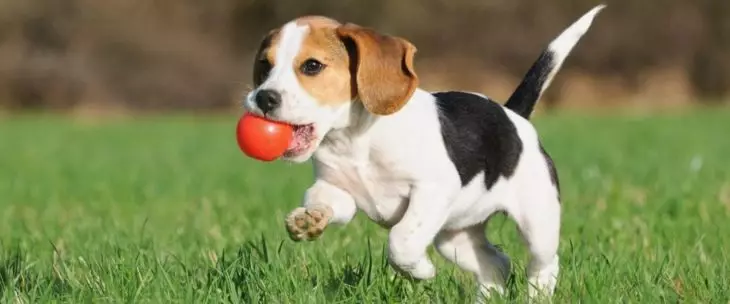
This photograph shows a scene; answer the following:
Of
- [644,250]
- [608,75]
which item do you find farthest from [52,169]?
[608,75]

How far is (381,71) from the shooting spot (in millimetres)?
4602

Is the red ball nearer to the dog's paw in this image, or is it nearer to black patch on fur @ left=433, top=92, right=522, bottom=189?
the dog's paw

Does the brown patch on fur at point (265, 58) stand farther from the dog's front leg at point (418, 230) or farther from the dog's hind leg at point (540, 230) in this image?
the dog's hind leg at point (540, 230)

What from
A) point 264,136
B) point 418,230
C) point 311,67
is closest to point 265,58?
point 311,67

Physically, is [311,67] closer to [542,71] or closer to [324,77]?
[324,77]

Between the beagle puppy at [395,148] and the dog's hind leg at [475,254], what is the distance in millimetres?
124

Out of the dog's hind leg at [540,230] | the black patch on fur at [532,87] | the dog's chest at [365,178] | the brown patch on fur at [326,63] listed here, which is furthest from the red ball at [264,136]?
the black patch on fur at [532,87]

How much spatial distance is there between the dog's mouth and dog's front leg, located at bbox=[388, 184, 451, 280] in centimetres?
42

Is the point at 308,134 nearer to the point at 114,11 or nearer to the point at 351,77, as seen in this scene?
the point at 351,77

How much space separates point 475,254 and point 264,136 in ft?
4.13

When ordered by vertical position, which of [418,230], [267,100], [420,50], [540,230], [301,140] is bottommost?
[420,50]

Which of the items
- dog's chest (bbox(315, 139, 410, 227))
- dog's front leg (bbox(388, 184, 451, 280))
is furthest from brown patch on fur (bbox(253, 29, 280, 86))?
dog's front leg (bbox(388, 184, 451, 280))

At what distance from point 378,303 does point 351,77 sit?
80 centimetres

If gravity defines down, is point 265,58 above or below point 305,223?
above
